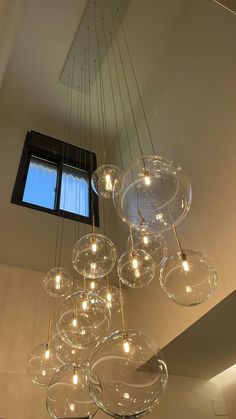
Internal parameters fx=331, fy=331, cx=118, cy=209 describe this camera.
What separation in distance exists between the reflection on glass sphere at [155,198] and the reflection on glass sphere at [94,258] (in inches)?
19.3

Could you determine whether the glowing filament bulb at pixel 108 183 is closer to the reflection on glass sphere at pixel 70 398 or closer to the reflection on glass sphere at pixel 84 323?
the reflection on glass sphere at pixel 84 323

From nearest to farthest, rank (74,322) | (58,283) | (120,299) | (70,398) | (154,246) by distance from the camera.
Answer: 1. (70,398)
2. (74,322)
3. (154,246)
4. (120,299)
5. (58,283)

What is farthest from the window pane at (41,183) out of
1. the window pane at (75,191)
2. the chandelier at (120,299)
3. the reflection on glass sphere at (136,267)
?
the reflection on glass sphere at (136,267)

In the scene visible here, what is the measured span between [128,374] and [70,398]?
1.83ft

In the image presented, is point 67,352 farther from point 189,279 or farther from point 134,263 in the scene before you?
point 189,279

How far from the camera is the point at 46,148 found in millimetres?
5547

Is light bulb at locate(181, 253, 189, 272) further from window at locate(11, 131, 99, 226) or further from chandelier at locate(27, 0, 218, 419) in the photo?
window at locate(11, 131, 99, 226)

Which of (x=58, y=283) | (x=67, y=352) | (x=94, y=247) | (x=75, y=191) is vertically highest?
(x=75, y=191)

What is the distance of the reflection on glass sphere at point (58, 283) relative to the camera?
254 cm

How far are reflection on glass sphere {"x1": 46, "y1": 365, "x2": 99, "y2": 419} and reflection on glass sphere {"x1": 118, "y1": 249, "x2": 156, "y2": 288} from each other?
0.61 metres

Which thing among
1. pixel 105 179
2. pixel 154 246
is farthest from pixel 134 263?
pixel 105 179

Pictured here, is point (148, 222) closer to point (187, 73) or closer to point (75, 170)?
point (187, 73)

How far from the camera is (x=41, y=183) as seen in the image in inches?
206

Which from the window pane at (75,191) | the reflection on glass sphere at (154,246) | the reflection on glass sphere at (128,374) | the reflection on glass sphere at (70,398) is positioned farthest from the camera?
the window pane at (75,191)
